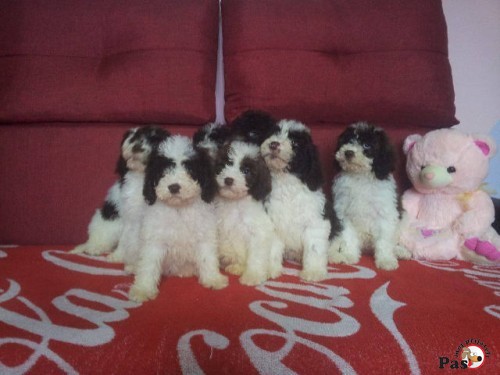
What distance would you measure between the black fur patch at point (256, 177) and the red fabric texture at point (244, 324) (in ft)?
1.33

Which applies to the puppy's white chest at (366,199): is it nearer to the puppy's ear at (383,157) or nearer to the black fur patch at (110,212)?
the puppy's ear at (383,157)

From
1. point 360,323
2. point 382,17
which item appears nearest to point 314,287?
point 360,323

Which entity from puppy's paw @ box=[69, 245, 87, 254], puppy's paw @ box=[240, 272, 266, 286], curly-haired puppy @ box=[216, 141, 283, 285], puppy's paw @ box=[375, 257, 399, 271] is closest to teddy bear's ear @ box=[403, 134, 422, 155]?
puppy's paw @ box=[375, 257, 399, 271]

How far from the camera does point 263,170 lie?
69.9 inches

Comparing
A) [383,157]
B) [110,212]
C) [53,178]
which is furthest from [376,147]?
[53,178]

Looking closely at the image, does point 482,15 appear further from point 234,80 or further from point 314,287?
point 314,287

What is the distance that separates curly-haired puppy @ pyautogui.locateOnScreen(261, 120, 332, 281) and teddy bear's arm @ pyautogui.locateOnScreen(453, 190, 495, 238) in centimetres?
79

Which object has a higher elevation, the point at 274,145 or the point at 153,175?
the point at 274,145

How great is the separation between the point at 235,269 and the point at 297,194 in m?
0.48

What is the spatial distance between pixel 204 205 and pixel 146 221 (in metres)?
0.27

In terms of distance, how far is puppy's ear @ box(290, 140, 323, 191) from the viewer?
183 cm

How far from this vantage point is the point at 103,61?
7.30 ft

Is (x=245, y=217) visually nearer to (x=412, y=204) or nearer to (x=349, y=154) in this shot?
(x=349, y=154)

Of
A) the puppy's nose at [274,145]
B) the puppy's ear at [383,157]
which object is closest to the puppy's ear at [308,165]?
the puppy's nose at [274,145]
